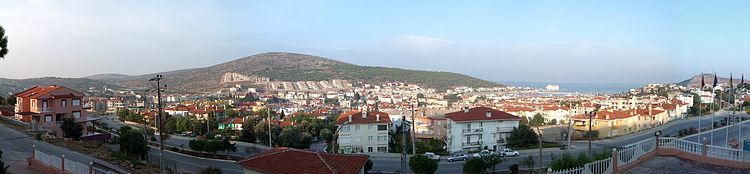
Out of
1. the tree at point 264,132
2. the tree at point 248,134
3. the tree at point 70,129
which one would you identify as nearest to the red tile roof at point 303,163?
the tree at point 70,129

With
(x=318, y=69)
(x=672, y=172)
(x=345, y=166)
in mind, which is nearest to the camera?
(x=672, y=172)

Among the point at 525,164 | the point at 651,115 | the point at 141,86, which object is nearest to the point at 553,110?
the point at 651,115

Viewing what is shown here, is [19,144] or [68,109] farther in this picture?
[68,109]

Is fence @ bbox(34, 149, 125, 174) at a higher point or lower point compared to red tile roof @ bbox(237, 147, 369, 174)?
higher

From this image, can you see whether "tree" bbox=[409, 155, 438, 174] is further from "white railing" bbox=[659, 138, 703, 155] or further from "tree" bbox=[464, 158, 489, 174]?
"white railing" bbox=[659, 138, 703, 155]

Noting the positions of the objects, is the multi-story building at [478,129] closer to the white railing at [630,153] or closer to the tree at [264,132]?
the tree at [264,132]

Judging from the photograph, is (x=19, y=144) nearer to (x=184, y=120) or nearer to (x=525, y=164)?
(x=525, y=164)

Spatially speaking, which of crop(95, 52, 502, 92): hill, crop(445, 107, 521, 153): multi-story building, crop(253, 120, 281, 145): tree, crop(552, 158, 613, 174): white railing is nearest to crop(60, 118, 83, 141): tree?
crop(253, 120, 281, 145): tree
